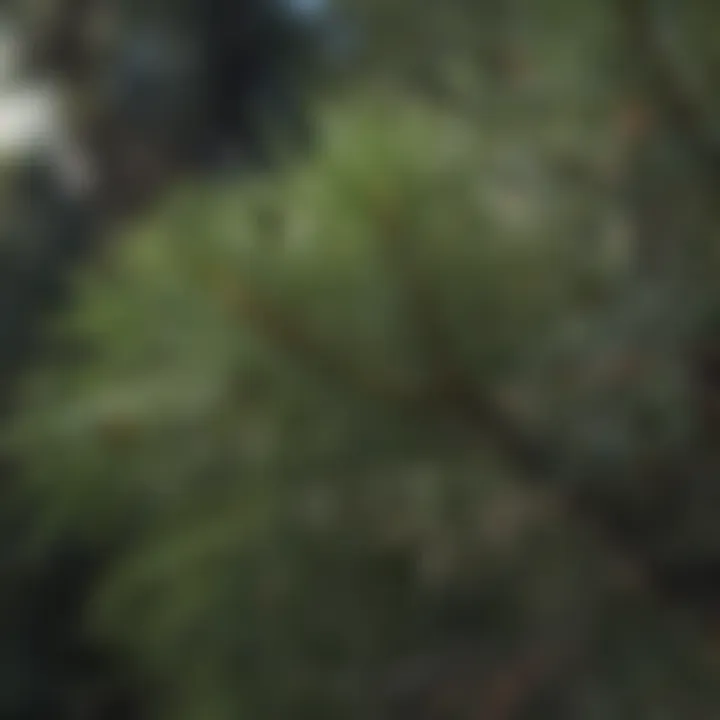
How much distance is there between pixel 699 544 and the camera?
1.32ft

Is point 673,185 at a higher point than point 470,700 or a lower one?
higher

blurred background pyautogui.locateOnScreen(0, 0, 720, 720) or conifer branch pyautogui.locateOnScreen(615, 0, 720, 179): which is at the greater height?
conifer branch pyautogui.locateOnScreen(615, 0, 720, 179)

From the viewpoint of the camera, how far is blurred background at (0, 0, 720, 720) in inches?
15.1

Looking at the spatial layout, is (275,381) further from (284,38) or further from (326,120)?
(284,38)

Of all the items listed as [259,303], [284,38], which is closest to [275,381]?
[259,303]

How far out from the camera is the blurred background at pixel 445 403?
0.38 meters

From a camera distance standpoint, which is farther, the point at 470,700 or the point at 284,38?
the point at 284,38

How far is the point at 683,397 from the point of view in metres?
0.40

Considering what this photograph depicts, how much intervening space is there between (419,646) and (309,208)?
12 centimetres

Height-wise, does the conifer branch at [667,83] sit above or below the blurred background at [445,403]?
above

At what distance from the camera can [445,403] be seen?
0.39 metres

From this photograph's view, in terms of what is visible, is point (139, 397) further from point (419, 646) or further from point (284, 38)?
point (284, 38)

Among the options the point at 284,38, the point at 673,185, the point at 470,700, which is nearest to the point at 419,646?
the point at 470,700

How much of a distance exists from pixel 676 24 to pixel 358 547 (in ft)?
0.47
